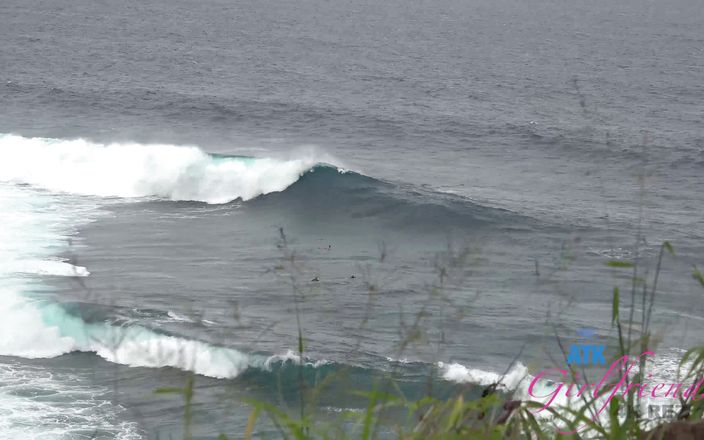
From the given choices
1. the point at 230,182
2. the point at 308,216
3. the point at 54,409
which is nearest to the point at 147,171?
the point at 230,182

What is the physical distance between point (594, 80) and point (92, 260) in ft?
141

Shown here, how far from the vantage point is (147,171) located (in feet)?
99.9

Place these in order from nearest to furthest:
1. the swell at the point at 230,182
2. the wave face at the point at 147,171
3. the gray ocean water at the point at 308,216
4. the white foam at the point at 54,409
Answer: the white foam at the point at 54,409
the gray ocean water at the point at 308,216
the swell at the point at 230,182
the wave face at the point at 147,171

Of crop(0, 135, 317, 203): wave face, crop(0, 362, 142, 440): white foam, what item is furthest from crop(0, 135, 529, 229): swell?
crop(0, 362, 142, 440): white foam

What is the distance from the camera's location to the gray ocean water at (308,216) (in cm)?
1161

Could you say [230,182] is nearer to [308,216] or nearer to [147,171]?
[147,171]

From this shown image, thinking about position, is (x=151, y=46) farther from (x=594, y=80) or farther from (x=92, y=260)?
(x=92, y=260)

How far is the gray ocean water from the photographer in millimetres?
11609

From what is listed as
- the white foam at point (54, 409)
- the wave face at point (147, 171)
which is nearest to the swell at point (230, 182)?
the wave face at point (147, 171)

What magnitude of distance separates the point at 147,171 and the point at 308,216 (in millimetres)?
7014

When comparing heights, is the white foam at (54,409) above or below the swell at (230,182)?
below

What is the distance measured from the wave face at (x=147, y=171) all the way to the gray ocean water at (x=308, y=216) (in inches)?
4.7

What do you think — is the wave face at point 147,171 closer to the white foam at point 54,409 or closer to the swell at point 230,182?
the swell at point 230,182

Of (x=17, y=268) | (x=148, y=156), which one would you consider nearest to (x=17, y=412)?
(x=17, y=268)
